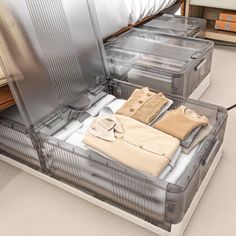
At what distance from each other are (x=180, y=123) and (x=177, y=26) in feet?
3.85

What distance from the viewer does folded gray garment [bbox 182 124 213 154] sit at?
1123mm

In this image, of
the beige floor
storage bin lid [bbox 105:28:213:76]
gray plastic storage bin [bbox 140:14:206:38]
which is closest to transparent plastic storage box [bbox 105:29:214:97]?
storage bin lid [bbox 105:28:213:76]

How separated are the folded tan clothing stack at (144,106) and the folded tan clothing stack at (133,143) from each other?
0.06 m

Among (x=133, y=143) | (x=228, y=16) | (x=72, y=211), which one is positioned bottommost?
(x=72, y=211)

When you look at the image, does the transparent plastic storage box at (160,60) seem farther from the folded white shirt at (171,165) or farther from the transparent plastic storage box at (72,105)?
the folded white shirt at (171,165)

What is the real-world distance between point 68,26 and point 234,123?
3.11 feet

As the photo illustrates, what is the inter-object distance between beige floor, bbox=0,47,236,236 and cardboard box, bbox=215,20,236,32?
1311 millimetres

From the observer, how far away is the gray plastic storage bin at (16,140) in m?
1.22

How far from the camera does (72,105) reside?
132 centimetres

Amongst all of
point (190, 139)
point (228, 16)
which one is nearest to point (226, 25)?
point (228, 16)

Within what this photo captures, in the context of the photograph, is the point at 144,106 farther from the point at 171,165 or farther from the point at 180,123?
the point at 171,165

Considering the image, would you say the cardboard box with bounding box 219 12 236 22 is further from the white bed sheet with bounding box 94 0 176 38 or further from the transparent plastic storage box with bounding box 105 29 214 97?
the transparent plastic storage box with bounding box 105 29 214 97

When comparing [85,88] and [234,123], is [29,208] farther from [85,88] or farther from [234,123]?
[234,123]

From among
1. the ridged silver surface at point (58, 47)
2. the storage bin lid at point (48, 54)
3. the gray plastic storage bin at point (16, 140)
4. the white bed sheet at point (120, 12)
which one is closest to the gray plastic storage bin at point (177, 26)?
the white bed sheet at point (120, 12)
